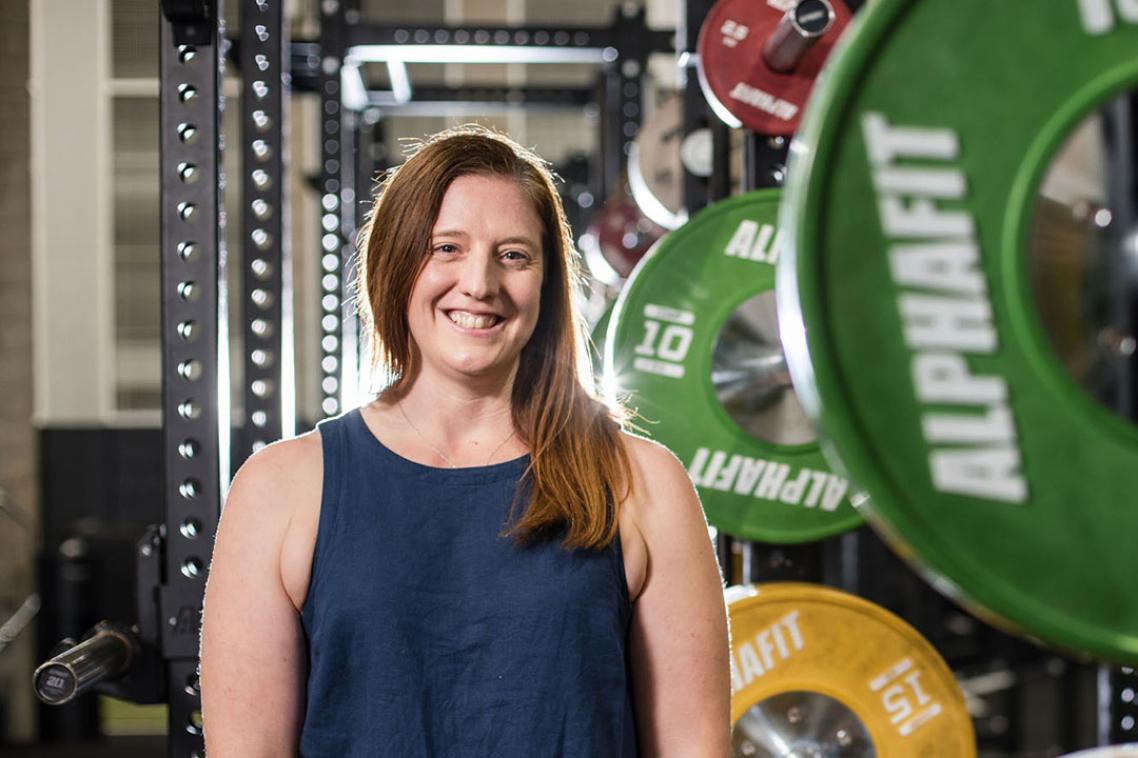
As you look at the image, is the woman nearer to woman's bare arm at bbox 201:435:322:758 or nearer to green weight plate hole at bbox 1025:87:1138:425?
woman's bare arm at bbox 201:435:322:758

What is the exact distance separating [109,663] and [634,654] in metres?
0.81

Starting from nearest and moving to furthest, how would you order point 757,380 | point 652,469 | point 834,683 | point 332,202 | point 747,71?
point 652,469
point 834,683
point 757,380
point 747,71
point 332,202

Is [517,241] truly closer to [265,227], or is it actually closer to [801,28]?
[801,28]

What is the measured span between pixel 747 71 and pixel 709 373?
0.53 m

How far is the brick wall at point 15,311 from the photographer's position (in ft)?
23.2

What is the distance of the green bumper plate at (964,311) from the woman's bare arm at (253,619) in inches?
34.2

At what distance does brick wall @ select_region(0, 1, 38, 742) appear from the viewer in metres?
7.06

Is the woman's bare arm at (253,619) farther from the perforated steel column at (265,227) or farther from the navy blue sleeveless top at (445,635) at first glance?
the perforated steel column at (265,227)

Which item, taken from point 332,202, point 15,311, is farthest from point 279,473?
point 15,311

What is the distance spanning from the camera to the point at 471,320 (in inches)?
50.2

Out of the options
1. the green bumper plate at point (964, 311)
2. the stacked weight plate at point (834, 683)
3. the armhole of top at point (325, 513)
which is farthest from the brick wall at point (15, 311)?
the green bumper plate at point (964, 311)

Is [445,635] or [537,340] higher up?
[537,340]

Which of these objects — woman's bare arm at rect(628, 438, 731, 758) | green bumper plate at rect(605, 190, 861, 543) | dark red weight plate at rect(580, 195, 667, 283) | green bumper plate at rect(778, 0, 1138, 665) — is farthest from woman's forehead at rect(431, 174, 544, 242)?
dark red weight plate at rect(580, 195, 667, 283)

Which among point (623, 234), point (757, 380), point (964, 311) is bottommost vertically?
point (757, 380)
